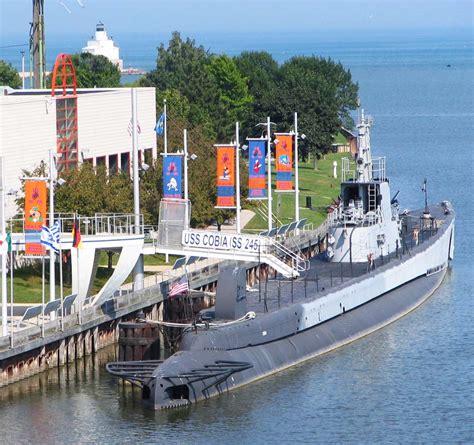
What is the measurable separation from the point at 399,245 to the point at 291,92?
58687 millimetres

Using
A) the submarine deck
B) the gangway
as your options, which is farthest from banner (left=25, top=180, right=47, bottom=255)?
the submarine deck

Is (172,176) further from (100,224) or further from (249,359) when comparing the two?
(249,359)

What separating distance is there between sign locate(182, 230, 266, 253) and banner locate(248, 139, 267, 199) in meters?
18.2

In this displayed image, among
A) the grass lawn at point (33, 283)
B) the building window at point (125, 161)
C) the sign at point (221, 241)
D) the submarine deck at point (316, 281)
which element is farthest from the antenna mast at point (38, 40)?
the sign at point (221, 241)

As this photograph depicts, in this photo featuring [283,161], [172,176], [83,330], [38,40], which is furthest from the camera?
[38,40]

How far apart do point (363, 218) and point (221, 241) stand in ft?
43.5

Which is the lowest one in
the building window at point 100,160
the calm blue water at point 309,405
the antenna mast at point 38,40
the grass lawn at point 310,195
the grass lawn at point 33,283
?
the calm blue water at point 309,405

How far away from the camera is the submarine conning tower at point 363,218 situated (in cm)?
9606

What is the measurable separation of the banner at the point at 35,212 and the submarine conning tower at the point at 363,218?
21456mm

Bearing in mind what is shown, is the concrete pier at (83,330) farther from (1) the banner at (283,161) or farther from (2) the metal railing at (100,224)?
(1) the banner at (283,161)

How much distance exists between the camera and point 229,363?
2867 inches

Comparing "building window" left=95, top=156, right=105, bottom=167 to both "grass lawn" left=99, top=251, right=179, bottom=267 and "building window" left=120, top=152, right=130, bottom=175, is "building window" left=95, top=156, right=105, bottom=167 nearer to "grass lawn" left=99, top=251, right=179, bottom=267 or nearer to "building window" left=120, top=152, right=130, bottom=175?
"building window" left=120, top=152, right=130, bottom=175

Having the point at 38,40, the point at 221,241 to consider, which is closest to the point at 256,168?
the point at 221,241

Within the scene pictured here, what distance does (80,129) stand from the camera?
121688mm
